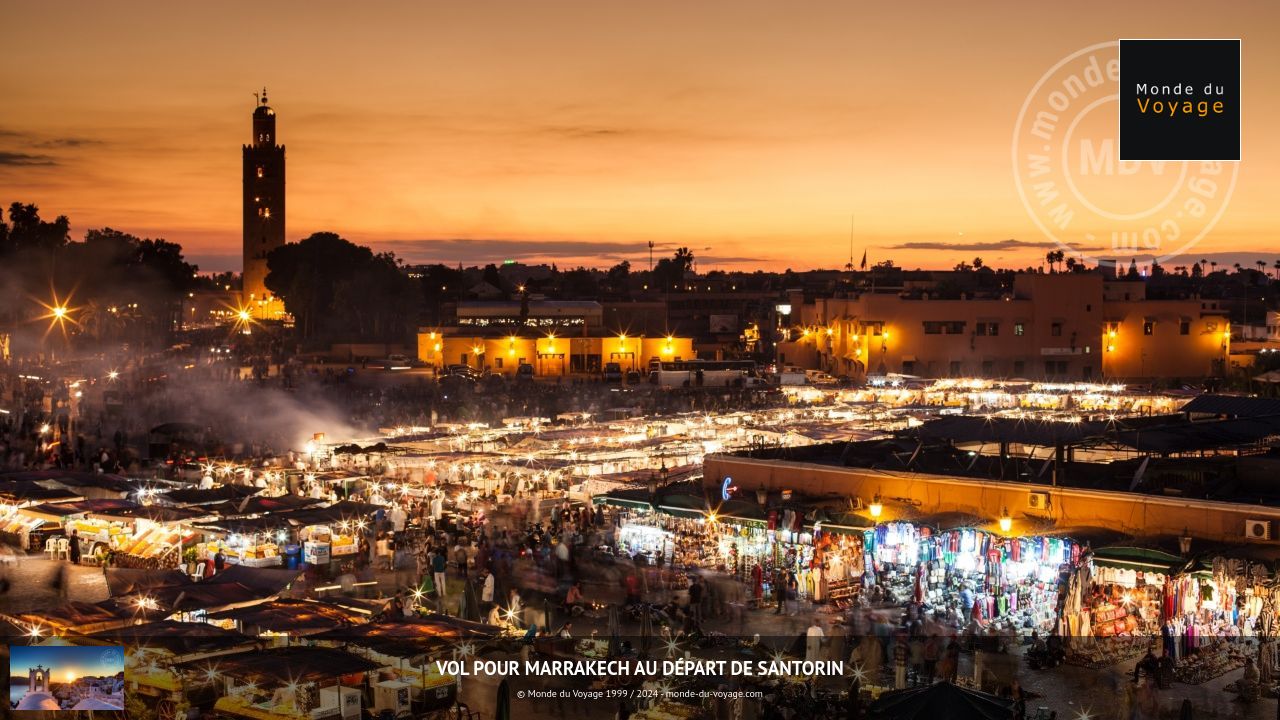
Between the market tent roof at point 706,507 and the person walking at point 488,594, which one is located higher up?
the market tent roof at point 706,507

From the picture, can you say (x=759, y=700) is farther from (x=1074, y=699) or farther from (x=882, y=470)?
(x=882, y=470)

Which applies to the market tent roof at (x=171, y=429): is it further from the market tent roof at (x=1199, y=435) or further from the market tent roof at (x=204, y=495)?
the market tent roof at (x=1199, y=435)

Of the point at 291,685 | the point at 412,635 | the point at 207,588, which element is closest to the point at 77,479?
the point at 207,588

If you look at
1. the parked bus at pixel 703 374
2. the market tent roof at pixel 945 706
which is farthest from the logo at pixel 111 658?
the parked bus at pixel 703 374

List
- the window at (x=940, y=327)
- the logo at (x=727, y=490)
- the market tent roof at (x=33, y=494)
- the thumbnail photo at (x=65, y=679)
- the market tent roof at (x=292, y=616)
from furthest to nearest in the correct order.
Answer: the window at (x=940, y=327), the market tent roof at (x=33, y=494), the logo at (x=727, y=490), the market tent roof at (x=292, y=616), the thumbnail photo at (x=65, y=679)

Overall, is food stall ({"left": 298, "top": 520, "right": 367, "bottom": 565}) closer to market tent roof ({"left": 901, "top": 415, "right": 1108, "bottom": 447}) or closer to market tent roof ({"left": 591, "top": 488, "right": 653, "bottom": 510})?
market tent roof ({"left": 591, "top": 488, "right": 653, "bottom": 510})

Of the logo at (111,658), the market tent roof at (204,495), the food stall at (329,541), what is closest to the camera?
the logo at (111,658)

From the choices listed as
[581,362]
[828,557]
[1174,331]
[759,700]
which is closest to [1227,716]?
[759,700]

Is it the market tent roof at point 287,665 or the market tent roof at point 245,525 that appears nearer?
the market tent roof at point 287,665
